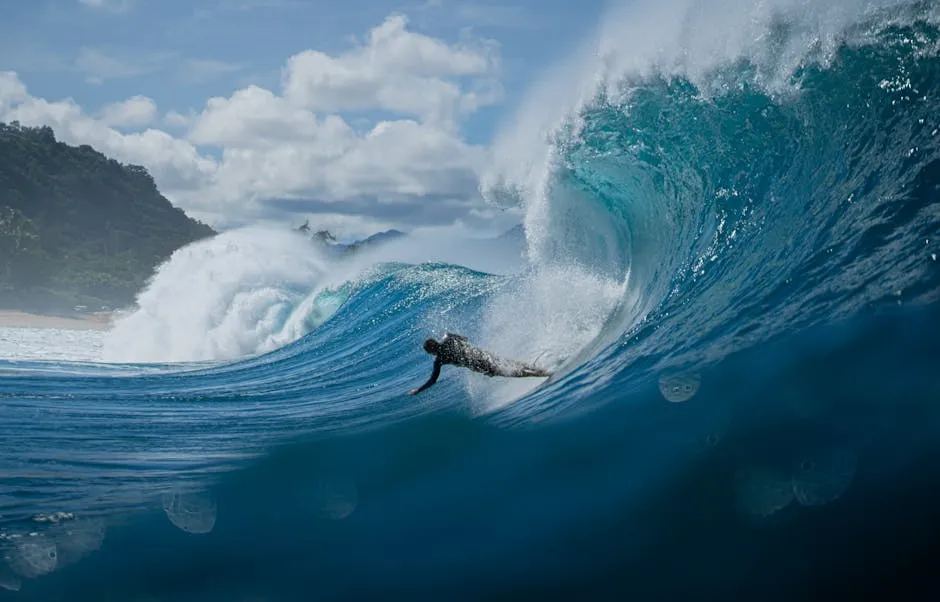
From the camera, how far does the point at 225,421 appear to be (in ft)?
26.8

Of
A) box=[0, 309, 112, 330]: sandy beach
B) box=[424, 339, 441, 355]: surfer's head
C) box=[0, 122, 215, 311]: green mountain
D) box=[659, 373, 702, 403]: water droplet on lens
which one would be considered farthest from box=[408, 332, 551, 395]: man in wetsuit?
box=[0, 122, 215, 311]: green mountain

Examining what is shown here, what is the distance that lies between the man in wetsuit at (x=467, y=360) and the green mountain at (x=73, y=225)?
77.9 meters

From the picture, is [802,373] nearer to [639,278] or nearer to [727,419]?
[727,419]

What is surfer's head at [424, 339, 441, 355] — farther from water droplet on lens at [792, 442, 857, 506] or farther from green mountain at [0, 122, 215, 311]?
green mountain at [0, 122, 215, 311]

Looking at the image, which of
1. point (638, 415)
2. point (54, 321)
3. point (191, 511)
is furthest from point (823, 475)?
point (54, 321)

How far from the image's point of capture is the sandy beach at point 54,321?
2504 inches

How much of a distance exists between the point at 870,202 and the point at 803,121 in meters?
1.92

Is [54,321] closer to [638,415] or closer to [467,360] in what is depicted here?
[467,360]

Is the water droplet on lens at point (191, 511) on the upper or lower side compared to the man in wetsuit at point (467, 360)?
lower

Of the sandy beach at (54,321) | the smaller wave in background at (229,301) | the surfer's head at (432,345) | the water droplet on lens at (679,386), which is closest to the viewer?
the water droplet on lens at (679,386)

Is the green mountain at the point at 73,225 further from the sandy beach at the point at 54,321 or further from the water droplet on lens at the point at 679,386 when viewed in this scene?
the water droplet on lens at the point at 679,386

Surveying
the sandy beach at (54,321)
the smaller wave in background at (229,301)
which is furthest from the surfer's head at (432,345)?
the sandy beach at (54,321)

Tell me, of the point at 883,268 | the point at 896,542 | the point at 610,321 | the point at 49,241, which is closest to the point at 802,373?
the point at 883,268

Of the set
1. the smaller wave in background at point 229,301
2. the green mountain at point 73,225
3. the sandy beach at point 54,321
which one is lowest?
the smaller wave in background at point 229,301
